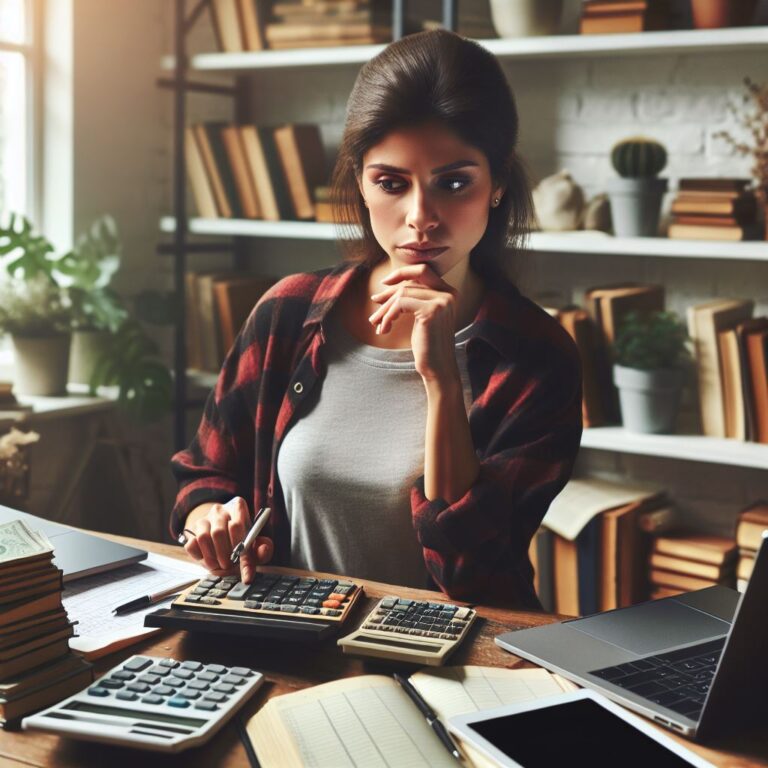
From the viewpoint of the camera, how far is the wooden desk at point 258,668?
848 millimetres

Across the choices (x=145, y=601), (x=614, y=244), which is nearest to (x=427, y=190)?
(x=145, y=601)

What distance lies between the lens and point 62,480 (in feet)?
9.28

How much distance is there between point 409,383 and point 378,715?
2.21 feet

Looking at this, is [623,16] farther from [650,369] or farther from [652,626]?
[652,626]

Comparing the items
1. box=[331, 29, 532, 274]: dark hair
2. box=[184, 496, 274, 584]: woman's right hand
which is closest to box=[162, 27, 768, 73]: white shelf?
box=[331, 29, 532, 274]: dark hair

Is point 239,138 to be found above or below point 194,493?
above

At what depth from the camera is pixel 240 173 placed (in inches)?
116

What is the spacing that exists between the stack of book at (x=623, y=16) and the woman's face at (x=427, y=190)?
3.83 feet

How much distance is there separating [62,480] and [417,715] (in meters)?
2.12

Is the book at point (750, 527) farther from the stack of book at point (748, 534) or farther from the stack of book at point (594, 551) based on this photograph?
the stack of book at point (594, 551)

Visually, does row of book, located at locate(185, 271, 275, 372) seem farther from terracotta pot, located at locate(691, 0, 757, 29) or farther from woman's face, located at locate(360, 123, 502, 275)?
woman's face, located at locate(360, 123, 502, 275)

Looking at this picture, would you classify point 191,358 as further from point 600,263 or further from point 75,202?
point 600,263

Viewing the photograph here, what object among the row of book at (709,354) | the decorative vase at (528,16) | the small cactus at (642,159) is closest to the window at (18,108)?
the decorative vase at (528,16)

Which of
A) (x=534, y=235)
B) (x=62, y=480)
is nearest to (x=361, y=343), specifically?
(x=534, y=235)
